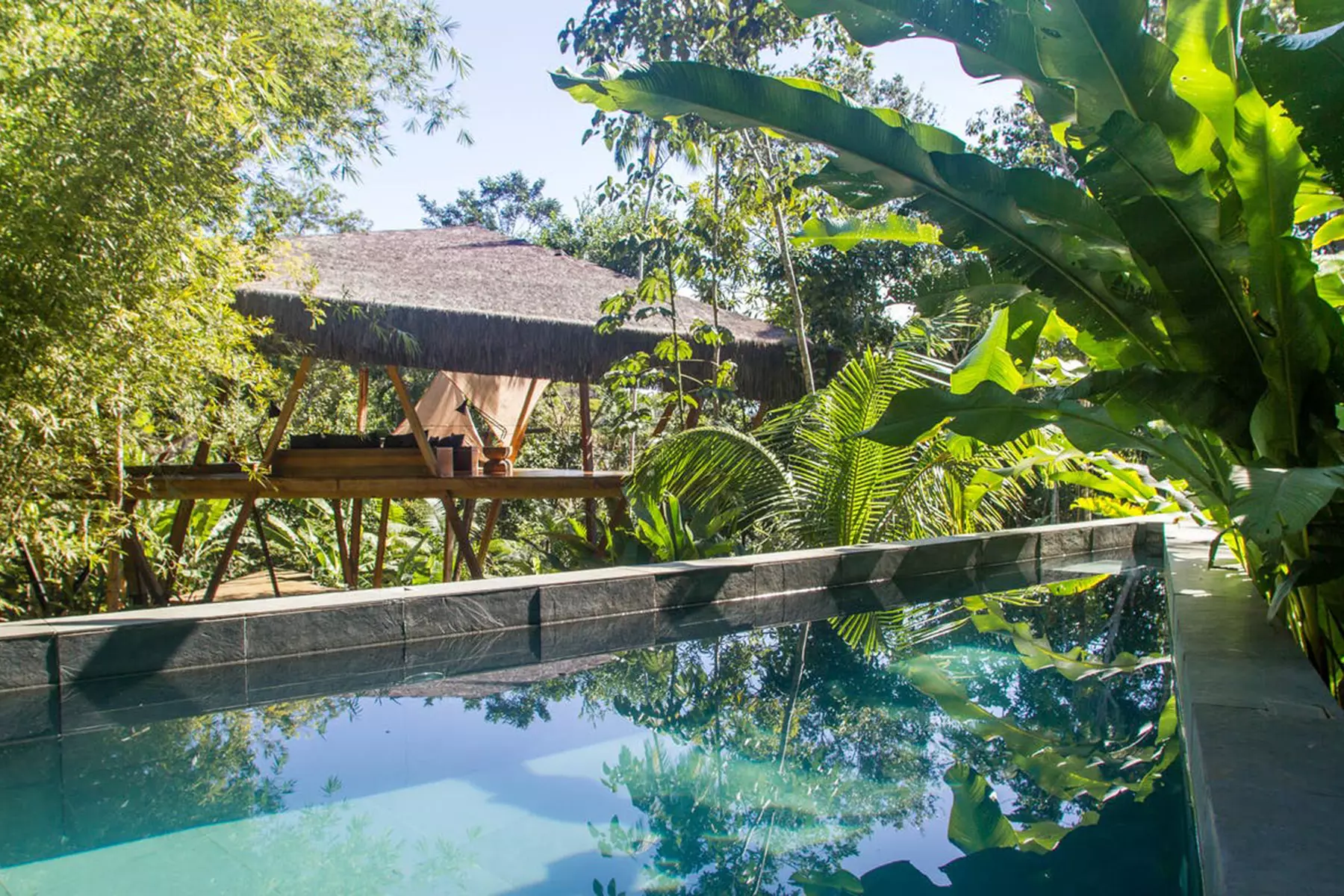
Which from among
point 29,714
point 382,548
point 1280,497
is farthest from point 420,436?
point 1280,497

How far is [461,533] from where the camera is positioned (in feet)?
24.0

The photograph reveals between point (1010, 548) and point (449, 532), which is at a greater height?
point (1010, 548)

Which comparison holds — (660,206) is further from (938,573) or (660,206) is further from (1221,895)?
(1221,895)

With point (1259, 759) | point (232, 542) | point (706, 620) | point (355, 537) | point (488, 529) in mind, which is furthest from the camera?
point (355, 537)

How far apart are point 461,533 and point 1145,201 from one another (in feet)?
18.6

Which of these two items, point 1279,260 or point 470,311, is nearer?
point 1279,260

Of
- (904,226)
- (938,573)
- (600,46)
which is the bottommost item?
(938,573)

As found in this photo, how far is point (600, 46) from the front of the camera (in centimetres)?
884

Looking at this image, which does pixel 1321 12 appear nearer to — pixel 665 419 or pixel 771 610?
pixel 771 610

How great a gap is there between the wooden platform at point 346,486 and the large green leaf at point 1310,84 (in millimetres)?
5578

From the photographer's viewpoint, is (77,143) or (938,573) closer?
(77,143)

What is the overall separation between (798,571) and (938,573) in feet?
4.21

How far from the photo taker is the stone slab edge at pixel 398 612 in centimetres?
340

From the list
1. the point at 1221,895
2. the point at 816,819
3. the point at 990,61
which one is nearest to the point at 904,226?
the point at 990,61
